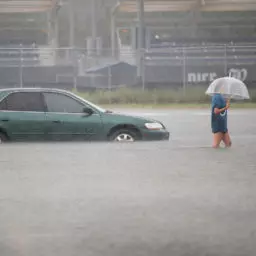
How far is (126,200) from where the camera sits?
7.66 metres

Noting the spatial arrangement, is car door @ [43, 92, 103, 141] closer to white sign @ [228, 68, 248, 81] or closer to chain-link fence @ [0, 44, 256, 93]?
chain-link fence @ [0, 44, 256, 93]

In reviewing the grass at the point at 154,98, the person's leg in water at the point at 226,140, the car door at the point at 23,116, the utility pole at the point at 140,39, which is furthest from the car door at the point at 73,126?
the utility pole at the point at 140,39

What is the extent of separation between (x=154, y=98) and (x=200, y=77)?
121 inches

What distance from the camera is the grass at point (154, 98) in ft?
84.1

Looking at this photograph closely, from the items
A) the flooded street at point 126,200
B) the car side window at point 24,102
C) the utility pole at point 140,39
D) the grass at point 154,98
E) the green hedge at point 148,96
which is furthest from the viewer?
the utility pole at point 140,39

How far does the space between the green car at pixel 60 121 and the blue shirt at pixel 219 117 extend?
127 centimetres

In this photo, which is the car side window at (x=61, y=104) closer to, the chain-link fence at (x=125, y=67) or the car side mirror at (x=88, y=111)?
the car side mirror at (x=88, y=111)

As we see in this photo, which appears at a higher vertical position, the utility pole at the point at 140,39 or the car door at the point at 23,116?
the utility pole at the point at 140,39

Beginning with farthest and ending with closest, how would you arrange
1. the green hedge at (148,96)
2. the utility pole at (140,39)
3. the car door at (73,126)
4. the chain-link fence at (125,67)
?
the chain-link fence at (125,67)
the utility pole at (140,39)
the green hedge at (148,96)
the car door at (73,126)

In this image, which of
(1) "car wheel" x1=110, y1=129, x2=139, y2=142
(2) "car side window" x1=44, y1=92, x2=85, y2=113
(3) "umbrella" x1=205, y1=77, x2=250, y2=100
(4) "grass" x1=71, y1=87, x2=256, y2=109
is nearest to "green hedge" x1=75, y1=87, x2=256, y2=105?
(4) "grass" x1=71, y1=87, x2=256, y2=109

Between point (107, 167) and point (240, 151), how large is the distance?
3.12 m

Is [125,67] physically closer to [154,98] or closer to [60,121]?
[154,98]

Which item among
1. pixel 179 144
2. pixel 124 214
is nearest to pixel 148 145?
pixel 179 144

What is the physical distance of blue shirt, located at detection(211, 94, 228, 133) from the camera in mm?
12039
